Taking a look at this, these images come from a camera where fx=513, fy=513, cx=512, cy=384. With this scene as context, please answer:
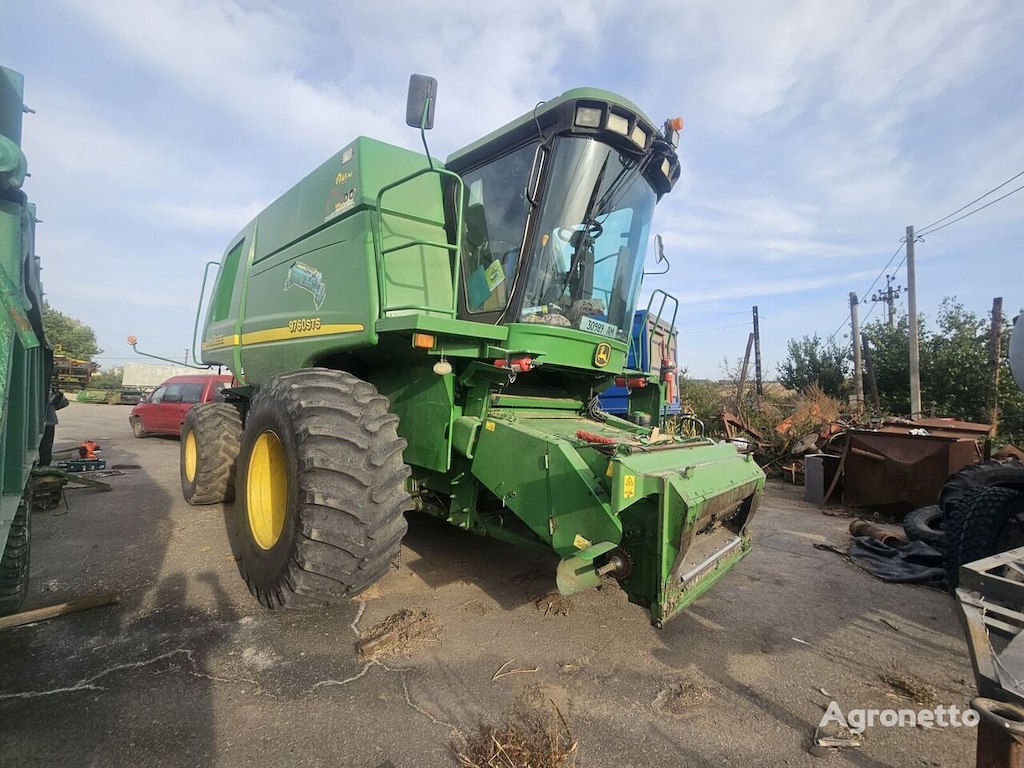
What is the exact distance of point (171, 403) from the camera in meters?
12.2

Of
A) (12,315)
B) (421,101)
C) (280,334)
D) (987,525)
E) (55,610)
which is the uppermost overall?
(421,101)

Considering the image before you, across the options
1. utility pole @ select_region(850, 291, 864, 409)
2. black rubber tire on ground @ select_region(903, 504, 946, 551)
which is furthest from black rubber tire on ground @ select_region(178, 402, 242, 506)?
utility pole @ select_region(850, 291, 864, 409)

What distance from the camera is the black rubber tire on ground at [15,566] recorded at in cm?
271

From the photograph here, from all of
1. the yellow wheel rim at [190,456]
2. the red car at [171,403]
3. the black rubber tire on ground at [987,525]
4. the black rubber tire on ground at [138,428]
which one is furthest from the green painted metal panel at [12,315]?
the black rubber tire on ground at [138,428]

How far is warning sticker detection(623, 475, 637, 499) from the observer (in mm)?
2355

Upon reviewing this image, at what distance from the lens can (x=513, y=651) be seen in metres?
2.77

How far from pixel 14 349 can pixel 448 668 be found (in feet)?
7.74

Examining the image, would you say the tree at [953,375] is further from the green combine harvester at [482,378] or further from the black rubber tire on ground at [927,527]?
the green combine harvester at [482,378]

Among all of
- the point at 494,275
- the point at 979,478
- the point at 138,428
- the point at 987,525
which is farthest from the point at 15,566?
the point at 138,428

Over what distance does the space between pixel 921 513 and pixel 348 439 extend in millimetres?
5994

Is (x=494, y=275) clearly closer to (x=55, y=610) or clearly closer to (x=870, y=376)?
(x=55, y=610)

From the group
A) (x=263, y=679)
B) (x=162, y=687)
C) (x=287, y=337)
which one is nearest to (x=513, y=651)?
(x=263, y=679)

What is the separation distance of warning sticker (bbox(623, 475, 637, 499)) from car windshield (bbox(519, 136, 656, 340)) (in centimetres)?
134

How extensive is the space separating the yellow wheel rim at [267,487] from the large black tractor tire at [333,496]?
275mm
